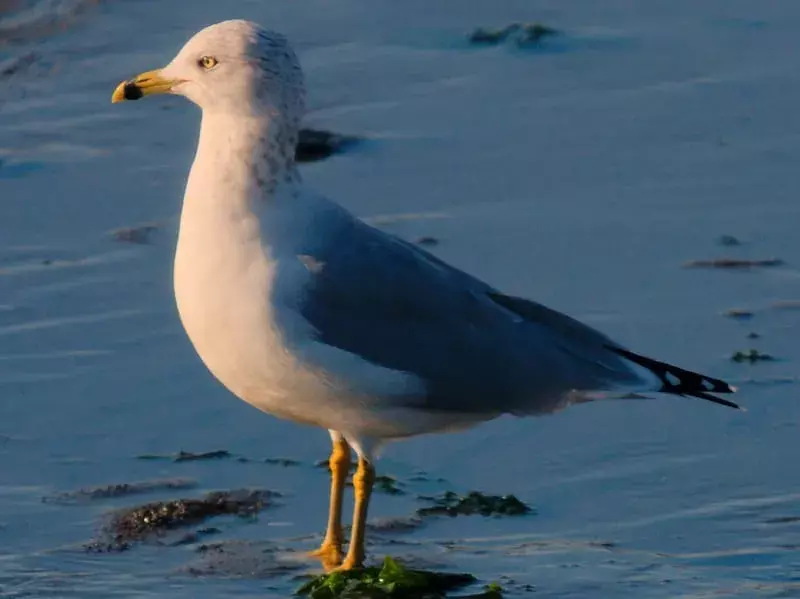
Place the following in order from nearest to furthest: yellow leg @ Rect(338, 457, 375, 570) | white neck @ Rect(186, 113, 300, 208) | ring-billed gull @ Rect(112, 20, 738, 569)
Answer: ring-billed gull @ Rect(112, 20, 738, 569) → white neck @ Rect(186, 113, 300, 208) → yellow leg @ Rect(338, 457, 375, 570)

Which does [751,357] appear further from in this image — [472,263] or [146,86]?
[146,86]

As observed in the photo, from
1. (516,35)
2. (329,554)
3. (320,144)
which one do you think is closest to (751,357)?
(329,554)

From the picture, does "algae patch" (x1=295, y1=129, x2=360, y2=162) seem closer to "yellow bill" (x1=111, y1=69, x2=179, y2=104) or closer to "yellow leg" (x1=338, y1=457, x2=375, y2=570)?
"yellow bill" (x1=111, y1=69, x2=179, y2=104)

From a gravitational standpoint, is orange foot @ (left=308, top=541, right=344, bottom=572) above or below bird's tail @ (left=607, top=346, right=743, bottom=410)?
below

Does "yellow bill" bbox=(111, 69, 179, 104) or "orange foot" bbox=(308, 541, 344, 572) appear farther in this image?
"yellow bill" bbox=(111, 69, 179, 104)

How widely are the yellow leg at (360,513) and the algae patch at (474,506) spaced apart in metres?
0.25

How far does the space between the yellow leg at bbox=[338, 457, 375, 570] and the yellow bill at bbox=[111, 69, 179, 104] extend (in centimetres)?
132

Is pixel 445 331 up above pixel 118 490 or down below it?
above

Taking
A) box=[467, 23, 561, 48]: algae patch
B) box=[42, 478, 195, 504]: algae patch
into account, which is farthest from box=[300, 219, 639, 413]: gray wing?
box=[467, 23, 561, 48]: algae patch

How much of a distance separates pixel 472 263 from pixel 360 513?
7.79 ft

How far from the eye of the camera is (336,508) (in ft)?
→ 20.8

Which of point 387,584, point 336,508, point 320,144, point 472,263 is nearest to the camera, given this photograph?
point 387,584

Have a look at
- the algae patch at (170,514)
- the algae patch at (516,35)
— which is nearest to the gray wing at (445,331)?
the algae patch at (170,514)

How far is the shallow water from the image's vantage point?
6.18 meters
